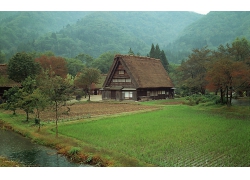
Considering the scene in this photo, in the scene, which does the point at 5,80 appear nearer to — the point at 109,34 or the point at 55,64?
the point at 55,64

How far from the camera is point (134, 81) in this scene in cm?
2866

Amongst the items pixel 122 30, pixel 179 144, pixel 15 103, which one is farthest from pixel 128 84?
pixel 122 30

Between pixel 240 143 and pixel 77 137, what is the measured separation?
717 centimetres

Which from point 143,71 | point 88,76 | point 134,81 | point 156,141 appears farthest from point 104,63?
point 156,141

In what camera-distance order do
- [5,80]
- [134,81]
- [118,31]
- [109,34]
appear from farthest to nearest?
[118,31]
[109,34]
[134,81]
[5,80]

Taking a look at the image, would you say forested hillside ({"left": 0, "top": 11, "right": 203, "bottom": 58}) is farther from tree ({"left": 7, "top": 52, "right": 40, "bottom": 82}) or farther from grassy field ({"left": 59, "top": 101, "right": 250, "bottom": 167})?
grassy field ({"left": 59, "top": 101, "right": 250, "bottom": 167})

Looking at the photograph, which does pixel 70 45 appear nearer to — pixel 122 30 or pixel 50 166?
pixel 122 30

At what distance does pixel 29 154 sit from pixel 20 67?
15403 millimetres

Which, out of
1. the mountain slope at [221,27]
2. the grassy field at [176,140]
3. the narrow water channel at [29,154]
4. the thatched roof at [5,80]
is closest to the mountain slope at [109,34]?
the thatched roof at [5,80]

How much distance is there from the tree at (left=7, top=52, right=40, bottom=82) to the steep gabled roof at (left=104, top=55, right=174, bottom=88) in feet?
33.9

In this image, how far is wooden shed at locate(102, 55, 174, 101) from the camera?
28.9 metres

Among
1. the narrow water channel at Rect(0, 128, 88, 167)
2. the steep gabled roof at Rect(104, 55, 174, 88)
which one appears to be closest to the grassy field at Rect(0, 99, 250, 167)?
the narrow water channel at Rect(0, 128, 88, 167)

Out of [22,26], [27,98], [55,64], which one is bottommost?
[27,98]

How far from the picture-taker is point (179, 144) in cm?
941
